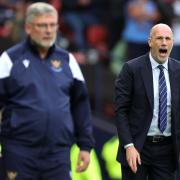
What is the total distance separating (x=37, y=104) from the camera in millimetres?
5973

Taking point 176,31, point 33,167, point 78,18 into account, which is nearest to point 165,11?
point 176,31

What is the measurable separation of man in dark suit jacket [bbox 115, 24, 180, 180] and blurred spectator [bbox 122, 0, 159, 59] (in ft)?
15.6

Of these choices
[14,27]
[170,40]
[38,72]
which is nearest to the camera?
[170,40]

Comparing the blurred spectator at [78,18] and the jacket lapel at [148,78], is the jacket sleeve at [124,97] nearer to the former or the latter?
the jacket lapel at [148,78]

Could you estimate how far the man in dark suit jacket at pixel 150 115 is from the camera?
5438 mm

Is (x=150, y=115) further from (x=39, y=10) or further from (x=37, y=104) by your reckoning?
(x=39, y=10)

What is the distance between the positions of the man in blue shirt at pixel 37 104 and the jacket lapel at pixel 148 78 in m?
0.89

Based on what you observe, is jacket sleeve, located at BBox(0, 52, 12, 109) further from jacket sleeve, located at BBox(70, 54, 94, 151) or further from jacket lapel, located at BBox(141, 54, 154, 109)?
jacket lapel, located at BBox(141, 54, 154, 109)

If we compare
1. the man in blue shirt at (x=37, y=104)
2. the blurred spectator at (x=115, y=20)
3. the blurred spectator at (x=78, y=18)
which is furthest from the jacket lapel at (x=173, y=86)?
the blurred spectator at (x=78, y=18)

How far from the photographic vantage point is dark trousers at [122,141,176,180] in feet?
18.0

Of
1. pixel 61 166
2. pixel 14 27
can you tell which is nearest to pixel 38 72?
pixel 61 166

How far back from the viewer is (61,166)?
6.12 m

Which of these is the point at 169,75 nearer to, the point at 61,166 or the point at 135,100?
the point at 135,100

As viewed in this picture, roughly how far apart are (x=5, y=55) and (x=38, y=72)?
319 millimetres
